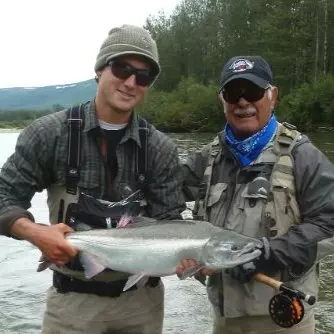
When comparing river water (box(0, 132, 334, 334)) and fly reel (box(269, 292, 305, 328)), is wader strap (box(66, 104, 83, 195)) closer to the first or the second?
fly reel (box(269, 292, 305, 328))

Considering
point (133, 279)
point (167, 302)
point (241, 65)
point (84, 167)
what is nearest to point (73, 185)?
point (84, 167)

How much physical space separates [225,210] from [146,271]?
2.66 ft

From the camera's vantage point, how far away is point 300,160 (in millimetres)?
4074

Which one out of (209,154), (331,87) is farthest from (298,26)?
(209,154)

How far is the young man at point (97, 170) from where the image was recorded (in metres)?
3.94

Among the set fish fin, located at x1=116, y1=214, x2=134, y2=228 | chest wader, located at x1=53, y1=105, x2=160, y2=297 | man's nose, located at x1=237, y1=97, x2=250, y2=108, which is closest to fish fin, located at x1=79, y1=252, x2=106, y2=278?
chest wader, located at x1=53, y1=105, x2=160, y2=297

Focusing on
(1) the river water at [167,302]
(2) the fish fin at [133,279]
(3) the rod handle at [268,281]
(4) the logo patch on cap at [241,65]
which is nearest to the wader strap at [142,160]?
(2) the fish fin at [133,279]

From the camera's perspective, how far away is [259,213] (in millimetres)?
4141

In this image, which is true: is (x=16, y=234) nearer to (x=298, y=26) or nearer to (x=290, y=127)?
(x=290, y=127)

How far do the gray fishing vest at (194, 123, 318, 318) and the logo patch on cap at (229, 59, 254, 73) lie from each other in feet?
1.65

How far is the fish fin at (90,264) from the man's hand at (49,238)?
0.10m

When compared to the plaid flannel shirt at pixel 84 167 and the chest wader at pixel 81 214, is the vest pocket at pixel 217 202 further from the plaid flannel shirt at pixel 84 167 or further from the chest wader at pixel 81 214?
the chest wader at pixel 81 214

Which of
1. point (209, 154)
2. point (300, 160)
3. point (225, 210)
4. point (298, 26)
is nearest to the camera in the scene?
point (300, 160)

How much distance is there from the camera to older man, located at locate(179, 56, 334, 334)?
13.1 feet
